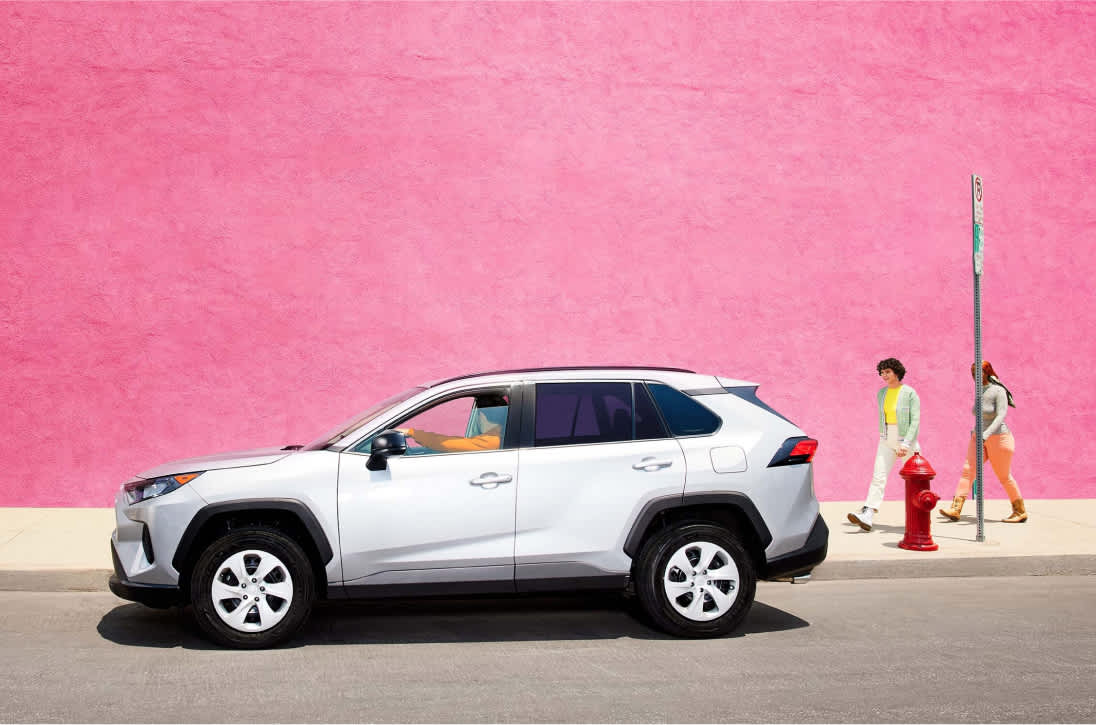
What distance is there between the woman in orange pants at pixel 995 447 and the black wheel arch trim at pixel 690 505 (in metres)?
5.22

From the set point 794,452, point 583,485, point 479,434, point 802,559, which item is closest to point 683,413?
point 794,452

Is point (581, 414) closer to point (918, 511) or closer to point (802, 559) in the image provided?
point (802, 559)

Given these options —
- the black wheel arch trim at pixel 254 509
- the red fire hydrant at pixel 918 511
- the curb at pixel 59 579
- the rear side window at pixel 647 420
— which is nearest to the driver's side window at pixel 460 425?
the black wheel arch trim at pixel 254 509

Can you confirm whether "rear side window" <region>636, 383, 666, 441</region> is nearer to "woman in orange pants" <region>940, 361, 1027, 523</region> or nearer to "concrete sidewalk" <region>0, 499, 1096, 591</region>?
"concrete sidewalk" <region>0, 499, 1096, 591</region>

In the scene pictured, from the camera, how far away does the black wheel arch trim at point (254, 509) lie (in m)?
6.64

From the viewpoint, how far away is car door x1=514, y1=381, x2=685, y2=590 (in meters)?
6.85

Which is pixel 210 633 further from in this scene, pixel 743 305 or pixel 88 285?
pixel 743 305

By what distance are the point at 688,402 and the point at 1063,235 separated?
825 cm

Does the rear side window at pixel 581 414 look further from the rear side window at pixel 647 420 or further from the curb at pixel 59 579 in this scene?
the curb at pixel 59 579

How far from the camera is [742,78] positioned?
13.1 metres

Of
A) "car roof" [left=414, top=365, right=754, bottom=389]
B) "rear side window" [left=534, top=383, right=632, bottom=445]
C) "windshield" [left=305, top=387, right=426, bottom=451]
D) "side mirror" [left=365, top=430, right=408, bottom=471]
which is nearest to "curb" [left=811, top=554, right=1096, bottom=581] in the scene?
"car roof" [left=414, top=365, right=754, bottom=389]

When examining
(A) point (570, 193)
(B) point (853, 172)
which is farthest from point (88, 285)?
(B) point (853, 172)

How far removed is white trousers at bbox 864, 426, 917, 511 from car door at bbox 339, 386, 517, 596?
5.04 meters

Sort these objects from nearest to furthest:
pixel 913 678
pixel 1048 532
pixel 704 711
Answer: pixel 704 711, pixel 913 678, pixel 1048 532
